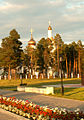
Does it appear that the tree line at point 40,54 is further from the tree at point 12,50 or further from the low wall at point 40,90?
the low wall at point 40,90

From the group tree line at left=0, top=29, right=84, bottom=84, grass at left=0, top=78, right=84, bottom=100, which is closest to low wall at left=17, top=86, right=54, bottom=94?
grass at left=0, top=78, right=84, bottom=100

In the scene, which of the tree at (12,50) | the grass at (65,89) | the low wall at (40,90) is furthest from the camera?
the tree at (12,50)

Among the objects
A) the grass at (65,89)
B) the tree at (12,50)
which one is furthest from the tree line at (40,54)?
the grass at (65,89)

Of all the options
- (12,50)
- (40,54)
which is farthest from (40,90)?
(40,54)

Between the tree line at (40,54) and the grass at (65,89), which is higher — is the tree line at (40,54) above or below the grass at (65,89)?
above

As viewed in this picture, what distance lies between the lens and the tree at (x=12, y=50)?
5638 cm

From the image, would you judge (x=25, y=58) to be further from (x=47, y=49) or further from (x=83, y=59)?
(x=83, y=59)

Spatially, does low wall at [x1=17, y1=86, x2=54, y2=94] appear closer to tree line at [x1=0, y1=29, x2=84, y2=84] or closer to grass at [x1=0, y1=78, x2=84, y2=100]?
grass at [x1=0, y1=78, x2=84, y2=100]

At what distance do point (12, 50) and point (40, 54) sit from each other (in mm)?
9276

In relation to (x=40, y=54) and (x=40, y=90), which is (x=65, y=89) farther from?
(x=40, y=54)

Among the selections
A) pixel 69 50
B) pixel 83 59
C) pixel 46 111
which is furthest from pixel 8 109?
pixel 69 50

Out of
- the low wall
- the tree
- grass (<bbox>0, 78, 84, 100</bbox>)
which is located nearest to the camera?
grass (<bbox>0, 78, 84, 100</bbox>)

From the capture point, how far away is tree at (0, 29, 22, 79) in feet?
185

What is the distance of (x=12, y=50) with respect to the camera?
56.3 meters
